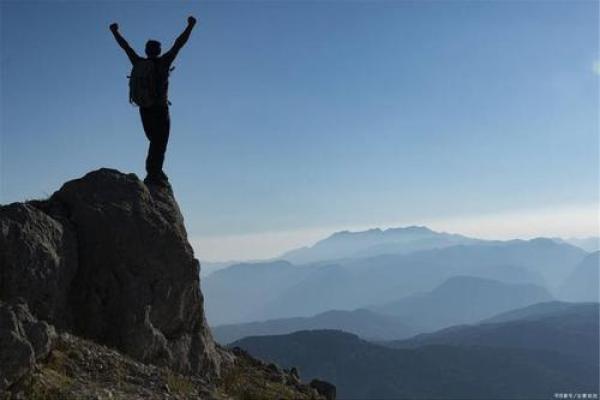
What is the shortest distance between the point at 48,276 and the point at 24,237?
2.97 ft

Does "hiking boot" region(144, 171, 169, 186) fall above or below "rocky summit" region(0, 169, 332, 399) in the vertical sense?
above

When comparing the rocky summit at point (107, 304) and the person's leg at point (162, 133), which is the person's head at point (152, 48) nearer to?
the person's leg at point (162, 133)

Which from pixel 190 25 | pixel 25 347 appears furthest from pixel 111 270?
pixel 190 25

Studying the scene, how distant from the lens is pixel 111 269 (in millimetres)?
13648

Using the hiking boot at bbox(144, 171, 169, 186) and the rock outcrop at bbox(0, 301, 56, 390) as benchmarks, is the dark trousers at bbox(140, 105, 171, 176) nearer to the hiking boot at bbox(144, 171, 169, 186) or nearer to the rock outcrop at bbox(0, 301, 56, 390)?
the hiking boot at bbox(144, 171, 169, 186)

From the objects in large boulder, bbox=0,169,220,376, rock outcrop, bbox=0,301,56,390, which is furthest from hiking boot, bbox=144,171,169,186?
rock outcrop, bbox=0,301,56,390

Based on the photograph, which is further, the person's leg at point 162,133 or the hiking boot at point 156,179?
the hiking boot at point 156,179

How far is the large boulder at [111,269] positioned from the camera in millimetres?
12500

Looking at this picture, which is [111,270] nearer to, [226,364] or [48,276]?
[48,276]

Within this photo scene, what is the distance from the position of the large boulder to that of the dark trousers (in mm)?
1116

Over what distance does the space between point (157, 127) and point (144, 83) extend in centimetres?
118

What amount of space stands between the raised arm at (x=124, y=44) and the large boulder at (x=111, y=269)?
9.48 ft

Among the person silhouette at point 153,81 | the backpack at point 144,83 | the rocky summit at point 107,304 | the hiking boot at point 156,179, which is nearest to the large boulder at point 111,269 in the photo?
the rocky summit at point 107,304

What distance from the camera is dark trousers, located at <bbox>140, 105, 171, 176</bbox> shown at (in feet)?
52.5
